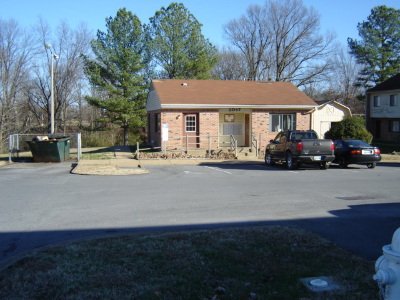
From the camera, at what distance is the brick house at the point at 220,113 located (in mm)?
29547

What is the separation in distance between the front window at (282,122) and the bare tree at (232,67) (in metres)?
32.7

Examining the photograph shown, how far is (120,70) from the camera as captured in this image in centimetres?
4284

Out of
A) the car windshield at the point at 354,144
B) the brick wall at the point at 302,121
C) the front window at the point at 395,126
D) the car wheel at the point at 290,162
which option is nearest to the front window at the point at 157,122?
the brick wall at the point at 302,121

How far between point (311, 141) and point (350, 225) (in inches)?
467

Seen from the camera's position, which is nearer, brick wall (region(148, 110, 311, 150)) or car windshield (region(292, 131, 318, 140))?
car windshield (region(292, 131, 318, 140))

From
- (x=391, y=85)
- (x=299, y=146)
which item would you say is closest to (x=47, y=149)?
(x=299, y=146)

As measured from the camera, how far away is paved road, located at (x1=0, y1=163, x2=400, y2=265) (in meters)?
8.32

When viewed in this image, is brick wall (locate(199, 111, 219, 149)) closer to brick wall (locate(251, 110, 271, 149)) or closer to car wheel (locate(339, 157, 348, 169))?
brick wall (locate(251, 110, 271, 149))

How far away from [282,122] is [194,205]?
21499 mm

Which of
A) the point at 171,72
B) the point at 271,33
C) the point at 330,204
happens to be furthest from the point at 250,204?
the point at 271,33

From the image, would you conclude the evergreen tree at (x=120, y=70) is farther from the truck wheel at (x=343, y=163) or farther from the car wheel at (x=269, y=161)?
the truck wheel at (x=343, y=163)

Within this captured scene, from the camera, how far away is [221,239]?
725 centimetres

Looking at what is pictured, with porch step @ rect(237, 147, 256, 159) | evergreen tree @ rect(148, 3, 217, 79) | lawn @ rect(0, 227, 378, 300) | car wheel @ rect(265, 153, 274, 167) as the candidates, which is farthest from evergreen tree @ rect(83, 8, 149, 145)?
lawn @ rect(0, 227, 378, 300)

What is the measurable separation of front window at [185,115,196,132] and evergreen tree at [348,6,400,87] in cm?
3249
